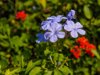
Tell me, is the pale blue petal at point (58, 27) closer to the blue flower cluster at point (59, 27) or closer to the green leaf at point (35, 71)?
the blue flower cluster at point (59, 27)

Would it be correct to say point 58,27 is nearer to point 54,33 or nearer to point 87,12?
point 54,33

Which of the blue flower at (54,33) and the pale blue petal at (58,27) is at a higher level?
the pale blue petal at (58,27)

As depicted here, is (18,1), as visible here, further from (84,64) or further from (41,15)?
(84,64)

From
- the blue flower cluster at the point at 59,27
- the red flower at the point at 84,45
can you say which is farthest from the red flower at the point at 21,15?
the blue flower cluster at the point at 59,27

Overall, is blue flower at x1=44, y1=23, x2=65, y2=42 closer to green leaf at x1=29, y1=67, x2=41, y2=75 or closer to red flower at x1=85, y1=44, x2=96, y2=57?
green leaf at x1=29, y1=67, x2=41, y2=75

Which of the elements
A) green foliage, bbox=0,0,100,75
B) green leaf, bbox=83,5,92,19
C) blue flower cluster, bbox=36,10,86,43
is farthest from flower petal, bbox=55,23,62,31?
green leaf, bbox=83,5,92,19

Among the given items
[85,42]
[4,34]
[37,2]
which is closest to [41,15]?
[37,2]
